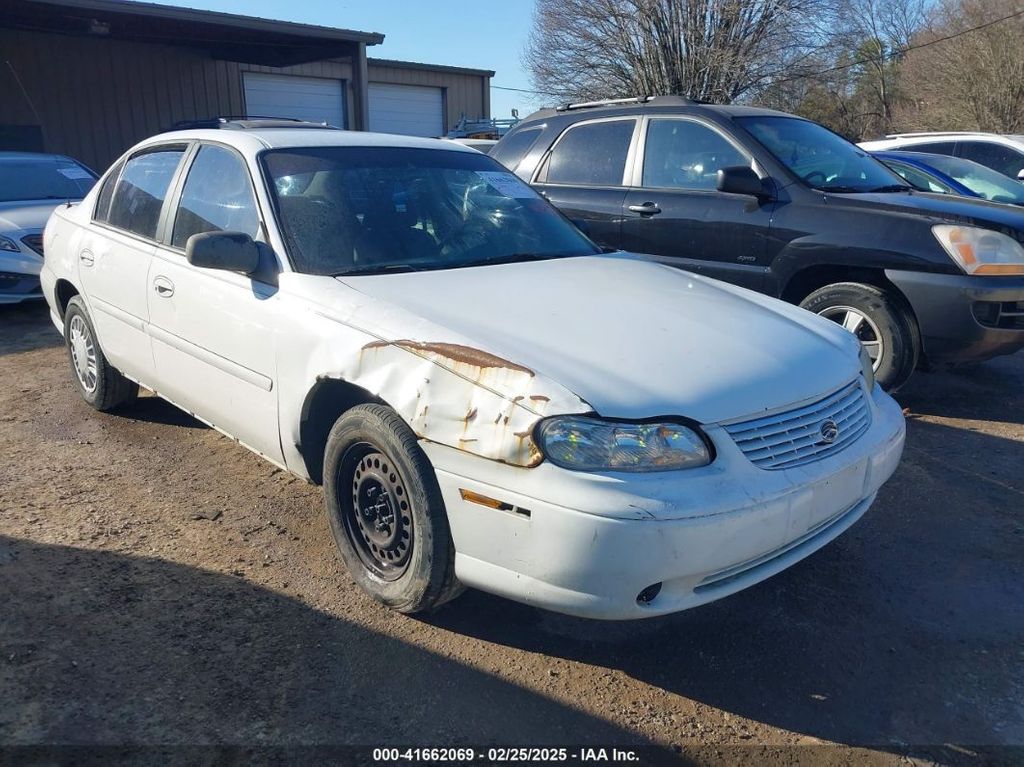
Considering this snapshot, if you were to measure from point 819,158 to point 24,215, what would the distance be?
282 inches

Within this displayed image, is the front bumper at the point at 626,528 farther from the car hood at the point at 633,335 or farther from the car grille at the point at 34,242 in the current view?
Result: the car grille at the point at 34,242

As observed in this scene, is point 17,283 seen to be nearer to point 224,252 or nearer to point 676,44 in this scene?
point 224,252

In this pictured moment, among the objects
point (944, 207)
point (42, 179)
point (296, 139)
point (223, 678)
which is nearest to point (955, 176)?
point (944, 207)

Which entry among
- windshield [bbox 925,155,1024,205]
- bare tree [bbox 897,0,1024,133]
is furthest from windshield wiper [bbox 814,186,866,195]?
bare tree [bbox 897,0,1024,133]

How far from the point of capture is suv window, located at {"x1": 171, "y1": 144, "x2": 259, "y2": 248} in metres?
3.56

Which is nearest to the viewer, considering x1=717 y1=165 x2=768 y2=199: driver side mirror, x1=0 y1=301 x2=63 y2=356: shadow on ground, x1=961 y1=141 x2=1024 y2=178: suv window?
x1=717 y1=165 x2=768 y2=199: driver side mirror

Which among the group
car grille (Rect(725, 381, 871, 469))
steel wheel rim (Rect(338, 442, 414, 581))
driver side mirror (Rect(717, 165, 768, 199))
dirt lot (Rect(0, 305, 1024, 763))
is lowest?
dirt lot (Rect(0, 305, 1024, 763))

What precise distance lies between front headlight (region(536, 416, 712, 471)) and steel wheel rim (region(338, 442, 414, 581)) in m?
0.62

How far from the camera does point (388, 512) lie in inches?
114

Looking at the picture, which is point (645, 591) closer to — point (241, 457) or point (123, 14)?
point (241, 457)

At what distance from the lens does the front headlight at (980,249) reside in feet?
15.5

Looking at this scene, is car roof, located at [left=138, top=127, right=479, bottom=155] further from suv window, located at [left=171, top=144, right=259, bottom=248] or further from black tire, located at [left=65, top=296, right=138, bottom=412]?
black tire, located at [left=65, top=296, right=138, bottom=412]

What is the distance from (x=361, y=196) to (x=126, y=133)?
617 inches

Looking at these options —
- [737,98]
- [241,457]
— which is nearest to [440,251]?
[241,457]
